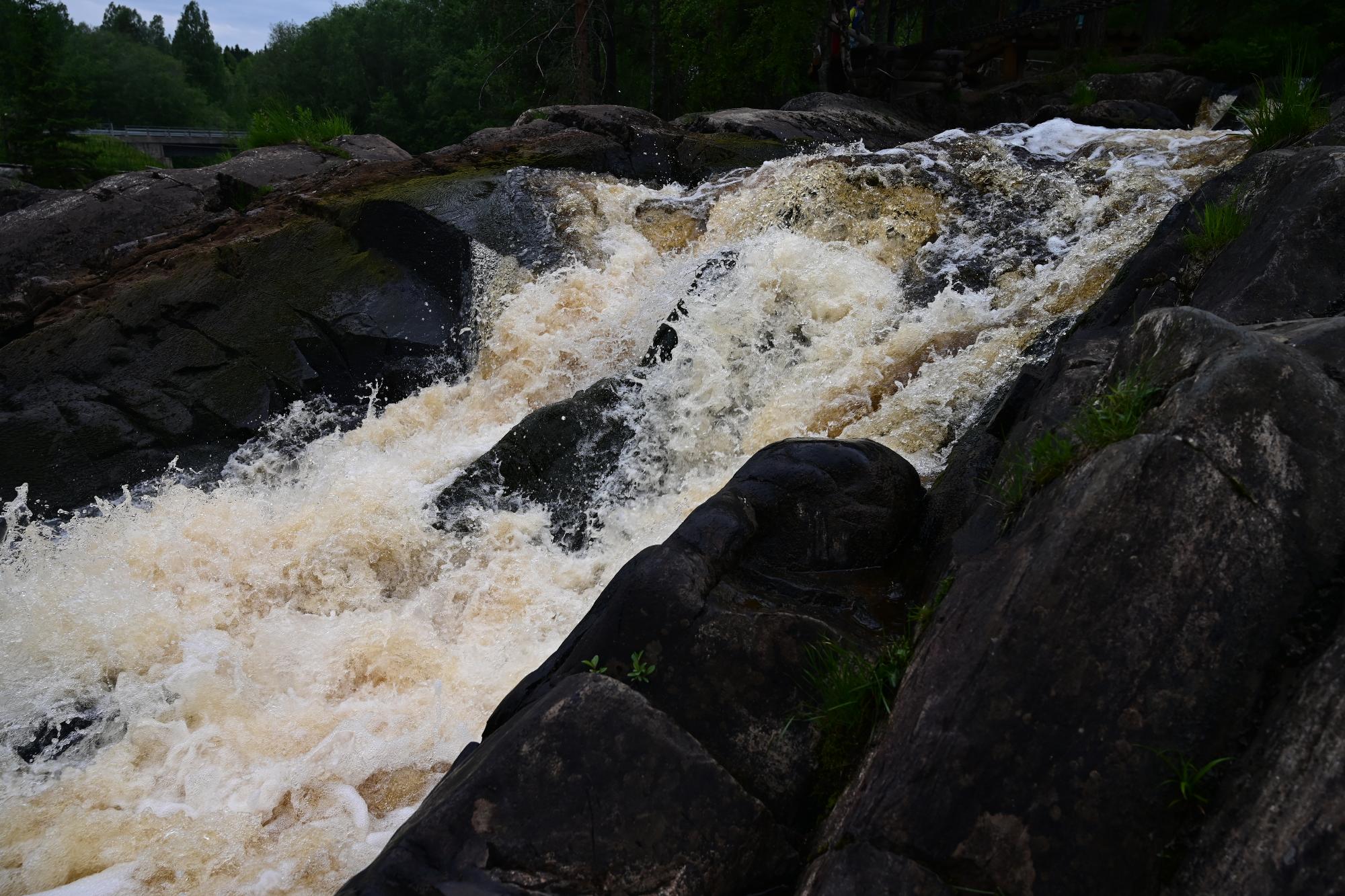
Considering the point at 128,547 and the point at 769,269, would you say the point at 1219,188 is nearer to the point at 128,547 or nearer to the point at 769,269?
the point at 769,269

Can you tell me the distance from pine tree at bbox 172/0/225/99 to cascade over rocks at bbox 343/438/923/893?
69.3m

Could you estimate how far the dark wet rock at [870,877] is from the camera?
2.54 metres

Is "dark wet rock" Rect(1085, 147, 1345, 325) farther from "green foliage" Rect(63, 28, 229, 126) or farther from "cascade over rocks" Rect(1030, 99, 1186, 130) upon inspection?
"green foliage" Rect(63, 28, 229, 126)

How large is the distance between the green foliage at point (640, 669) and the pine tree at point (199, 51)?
2746 inches

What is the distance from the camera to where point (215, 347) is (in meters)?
9.23

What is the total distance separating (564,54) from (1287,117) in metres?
19.2

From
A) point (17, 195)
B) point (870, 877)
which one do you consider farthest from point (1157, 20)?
point (17, 195)

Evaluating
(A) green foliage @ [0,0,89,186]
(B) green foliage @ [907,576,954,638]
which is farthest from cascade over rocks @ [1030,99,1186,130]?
(A) green foliage @ [0,0,89,186]

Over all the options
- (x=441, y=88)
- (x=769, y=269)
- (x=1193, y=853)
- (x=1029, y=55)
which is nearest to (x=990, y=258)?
(x=769, y=269)

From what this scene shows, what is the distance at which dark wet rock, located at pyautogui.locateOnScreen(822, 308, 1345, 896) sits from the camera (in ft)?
8.09

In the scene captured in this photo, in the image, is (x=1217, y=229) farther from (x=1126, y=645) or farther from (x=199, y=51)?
(x=199, y=51)

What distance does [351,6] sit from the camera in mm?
43906

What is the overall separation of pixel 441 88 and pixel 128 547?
92.0ft

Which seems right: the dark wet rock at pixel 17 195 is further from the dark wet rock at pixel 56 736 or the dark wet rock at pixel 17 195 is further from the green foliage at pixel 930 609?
the green foliage at pixel 930 609
